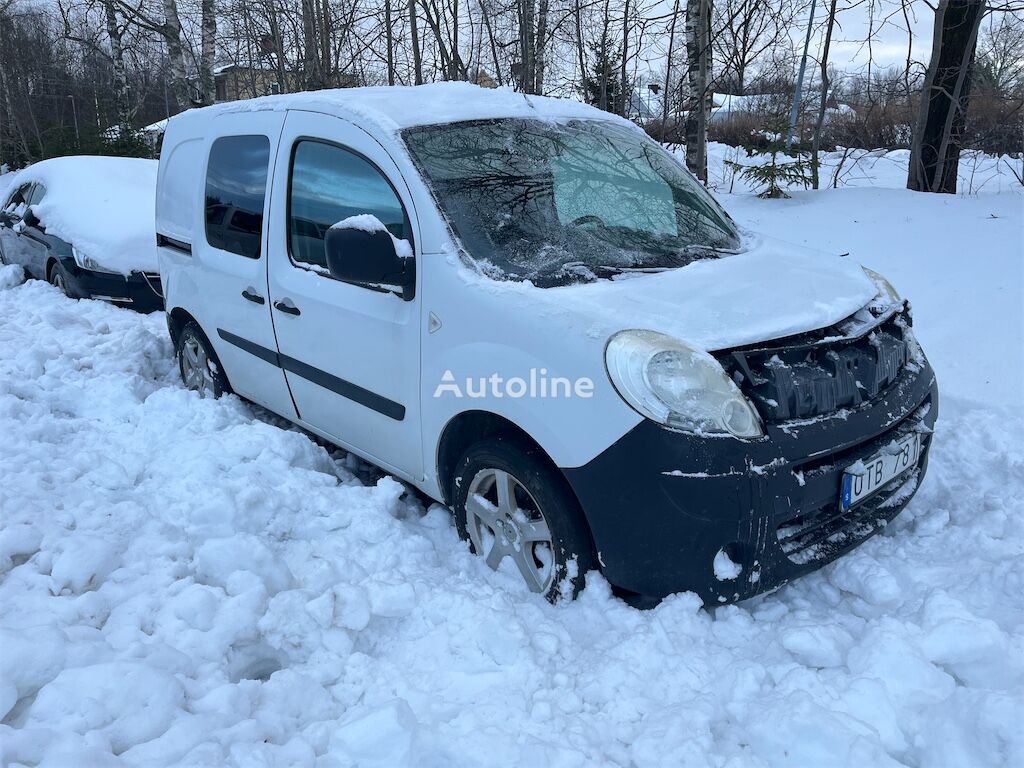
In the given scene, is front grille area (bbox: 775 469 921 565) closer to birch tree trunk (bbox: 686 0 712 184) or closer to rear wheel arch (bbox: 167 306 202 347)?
rear wheel arch (bbox: 167 306 202 347)

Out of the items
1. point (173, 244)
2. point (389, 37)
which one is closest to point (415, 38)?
point (389, 37)

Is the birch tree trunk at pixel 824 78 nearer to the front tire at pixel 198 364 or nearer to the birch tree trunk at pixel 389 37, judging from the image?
the birch tree trunk at pixel 389 37

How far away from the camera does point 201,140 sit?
4.37 meters

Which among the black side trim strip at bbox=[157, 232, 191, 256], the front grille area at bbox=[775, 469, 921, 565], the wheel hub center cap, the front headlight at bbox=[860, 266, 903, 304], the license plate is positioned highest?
the black side trim strip at bbox=[157, 232, 191, 256]

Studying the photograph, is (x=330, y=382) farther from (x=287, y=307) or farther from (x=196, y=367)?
(x=196, y=367)

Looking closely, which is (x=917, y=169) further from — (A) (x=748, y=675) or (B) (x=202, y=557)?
(B) (x=202, y=557)

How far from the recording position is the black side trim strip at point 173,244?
4488mm

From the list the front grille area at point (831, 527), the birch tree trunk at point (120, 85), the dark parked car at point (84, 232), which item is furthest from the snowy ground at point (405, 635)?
the birch tree trunk at point (120, 85)

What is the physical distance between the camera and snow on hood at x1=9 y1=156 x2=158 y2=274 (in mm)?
6930

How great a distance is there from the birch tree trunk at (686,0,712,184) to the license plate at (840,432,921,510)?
24.0 feet

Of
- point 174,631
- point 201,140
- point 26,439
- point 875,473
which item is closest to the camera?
point 174,631

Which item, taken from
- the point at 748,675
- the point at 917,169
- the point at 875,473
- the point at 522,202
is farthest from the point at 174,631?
the point at 917,169

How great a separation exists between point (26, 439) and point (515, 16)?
1090 centimetres

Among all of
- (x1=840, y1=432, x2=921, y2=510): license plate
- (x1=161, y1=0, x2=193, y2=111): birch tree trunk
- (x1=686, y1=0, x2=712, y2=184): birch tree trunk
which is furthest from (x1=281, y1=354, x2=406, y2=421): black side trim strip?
(x1=161, y1=0, x2=193, y2=111): birch tree trunk
